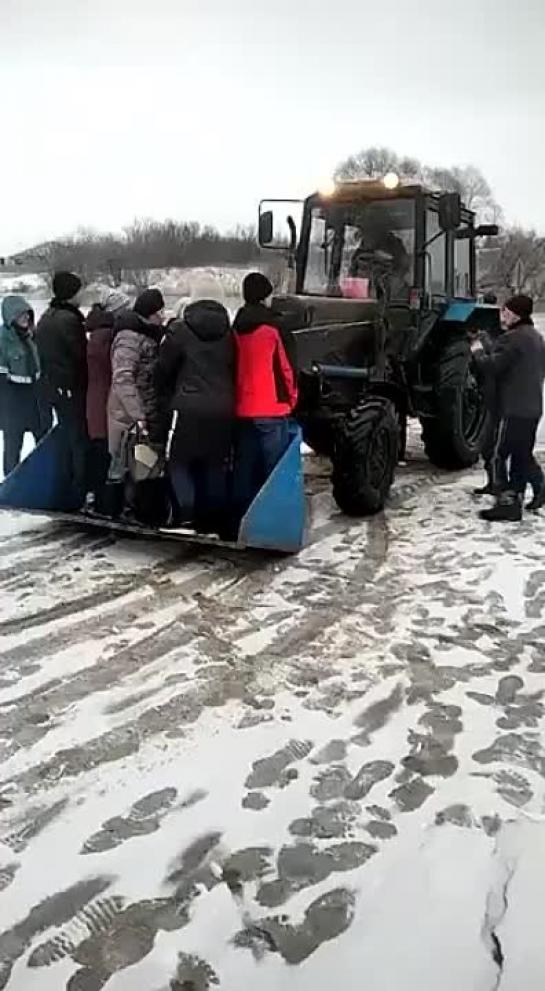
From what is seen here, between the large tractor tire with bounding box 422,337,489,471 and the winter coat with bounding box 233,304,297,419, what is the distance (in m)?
2.75

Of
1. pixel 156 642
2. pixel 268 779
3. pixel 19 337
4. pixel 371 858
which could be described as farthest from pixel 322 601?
pixel 19 337

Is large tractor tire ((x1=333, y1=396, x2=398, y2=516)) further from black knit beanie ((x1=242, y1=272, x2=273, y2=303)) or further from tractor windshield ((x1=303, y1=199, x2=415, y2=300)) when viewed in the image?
tractor windshield ((x1=303, y1=199, x2=415, y2=300))

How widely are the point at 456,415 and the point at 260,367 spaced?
3.04 meters

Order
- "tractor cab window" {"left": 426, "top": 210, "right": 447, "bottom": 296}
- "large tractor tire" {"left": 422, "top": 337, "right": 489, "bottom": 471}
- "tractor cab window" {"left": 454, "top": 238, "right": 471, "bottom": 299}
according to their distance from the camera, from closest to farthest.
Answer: "tractor cab window" {"left": 426, "top": 210, "right": 447, "bottom": 296} < "large tractor tire" {"left": 422, "top": 337, "right": 489, "bottom": 471} < "tractor cab window" {"left": 454, "top": 238, "right": 471, "bottom": 299}

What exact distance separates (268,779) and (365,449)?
3.44 meters

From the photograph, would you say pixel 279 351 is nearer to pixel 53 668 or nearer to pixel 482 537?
pixel 482 537

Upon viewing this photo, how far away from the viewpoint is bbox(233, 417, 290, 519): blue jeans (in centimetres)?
528

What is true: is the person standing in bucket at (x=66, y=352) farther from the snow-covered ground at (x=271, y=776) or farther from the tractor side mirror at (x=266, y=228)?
the tractor side mirror at (x=266, y=228)

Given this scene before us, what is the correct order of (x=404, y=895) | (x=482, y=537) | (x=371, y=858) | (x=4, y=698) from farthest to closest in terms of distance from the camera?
(x=482, y=537), (x=4, y=698), (x=371, y=858), (x=404, y=895)

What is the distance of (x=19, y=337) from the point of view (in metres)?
6.34

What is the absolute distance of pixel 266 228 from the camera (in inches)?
294

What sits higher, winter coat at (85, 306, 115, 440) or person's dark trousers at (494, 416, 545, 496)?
winter coat at (85, 306, 115, 440)

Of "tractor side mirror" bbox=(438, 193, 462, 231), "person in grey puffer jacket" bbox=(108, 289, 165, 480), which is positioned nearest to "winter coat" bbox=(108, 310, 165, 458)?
"person in grey puffer jacket" bbox=(108, 289, 165, 480)

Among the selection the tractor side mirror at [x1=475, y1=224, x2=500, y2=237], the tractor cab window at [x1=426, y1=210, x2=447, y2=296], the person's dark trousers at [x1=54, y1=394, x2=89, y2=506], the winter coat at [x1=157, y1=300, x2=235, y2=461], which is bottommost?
the person's dark trousers at [x1=54, y1=394, x2=89, y2=506]
